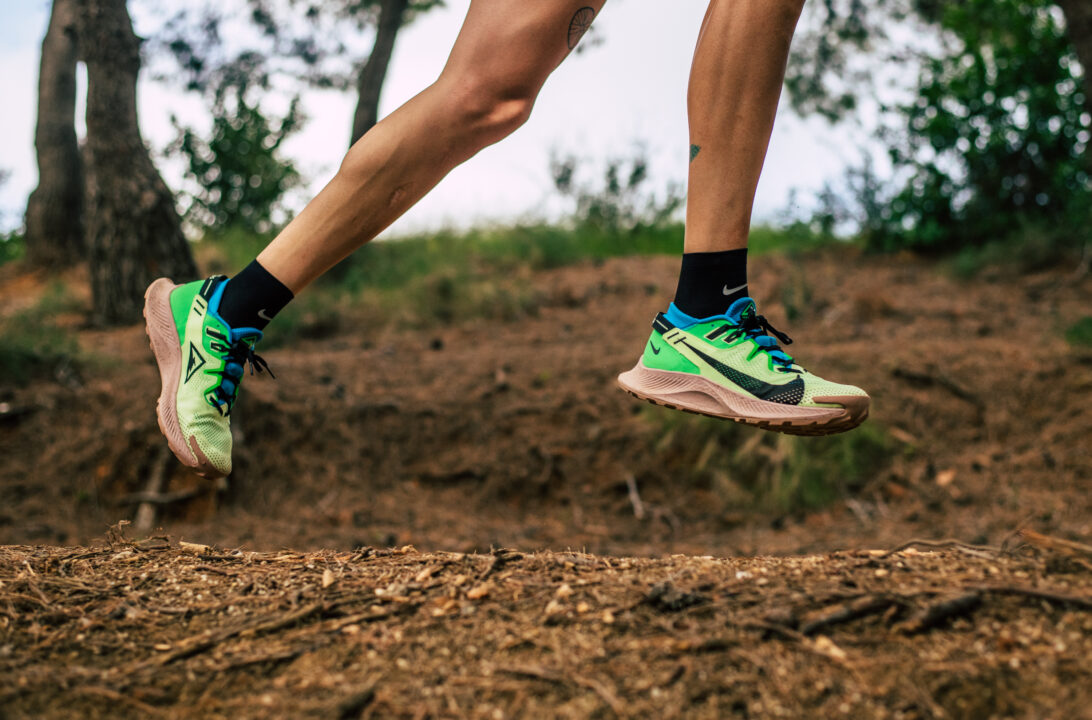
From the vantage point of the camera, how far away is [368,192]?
1.86 meters

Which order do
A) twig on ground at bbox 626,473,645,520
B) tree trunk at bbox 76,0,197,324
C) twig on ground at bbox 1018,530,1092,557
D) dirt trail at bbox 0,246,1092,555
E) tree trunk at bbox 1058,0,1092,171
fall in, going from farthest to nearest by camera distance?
tree trunk at bbox 1058,0,1092,171
tree trunk at bbox 76,0,197,324
twig on ground at bbox 626,473,645,520
dirt trail at bbox 0,246,1092,555
twig on ground at bbox 1018,530,1092,557

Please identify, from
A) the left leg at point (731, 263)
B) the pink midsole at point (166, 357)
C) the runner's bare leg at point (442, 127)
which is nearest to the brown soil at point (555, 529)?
the pink midsole at point (166, 357)

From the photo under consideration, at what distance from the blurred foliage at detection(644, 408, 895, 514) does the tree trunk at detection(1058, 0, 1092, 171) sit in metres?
2.87

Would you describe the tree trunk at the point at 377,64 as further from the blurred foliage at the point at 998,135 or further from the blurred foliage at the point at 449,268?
the blurred foliage at the point at 998,135

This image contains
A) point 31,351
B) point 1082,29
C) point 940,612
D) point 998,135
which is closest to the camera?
point 940,612

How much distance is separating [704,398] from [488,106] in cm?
80

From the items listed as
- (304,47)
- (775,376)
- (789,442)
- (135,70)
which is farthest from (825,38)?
(775,376)

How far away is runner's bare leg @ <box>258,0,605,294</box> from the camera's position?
Result: 5.83 ft

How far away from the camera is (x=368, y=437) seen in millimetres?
4258

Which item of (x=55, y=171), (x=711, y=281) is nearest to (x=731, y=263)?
(x=711, y=281)

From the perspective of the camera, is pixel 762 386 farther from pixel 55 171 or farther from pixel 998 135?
pixel 55 171

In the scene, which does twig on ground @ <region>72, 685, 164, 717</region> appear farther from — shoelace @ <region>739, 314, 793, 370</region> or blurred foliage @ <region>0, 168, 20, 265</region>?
blurred foliage @ <region>0, 168, 20, 265</region>

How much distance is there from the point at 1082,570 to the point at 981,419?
3051 mm

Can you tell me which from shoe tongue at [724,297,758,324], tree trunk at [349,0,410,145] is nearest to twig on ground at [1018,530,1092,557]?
shoe tongue at [724,297,758,324]
